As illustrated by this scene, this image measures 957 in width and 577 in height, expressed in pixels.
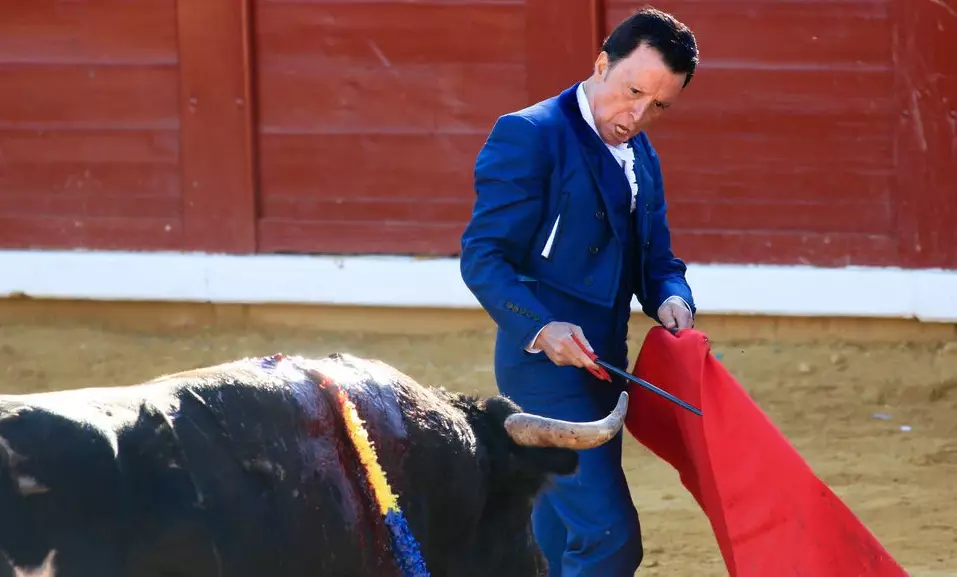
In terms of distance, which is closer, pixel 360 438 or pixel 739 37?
pixel 360 438

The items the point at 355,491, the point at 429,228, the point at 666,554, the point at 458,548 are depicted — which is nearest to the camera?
the point at 355,491

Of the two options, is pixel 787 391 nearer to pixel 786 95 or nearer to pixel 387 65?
pixel 786 95

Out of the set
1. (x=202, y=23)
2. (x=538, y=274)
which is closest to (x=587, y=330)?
(x=538, y=274)

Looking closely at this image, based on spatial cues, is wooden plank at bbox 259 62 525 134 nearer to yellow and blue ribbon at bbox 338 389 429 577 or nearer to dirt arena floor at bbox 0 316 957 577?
dirt arena floor at bbox 0 316 957 577

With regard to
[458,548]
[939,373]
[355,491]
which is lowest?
[939,373]

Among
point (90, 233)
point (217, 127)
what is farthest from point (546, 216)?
point (90, 233)

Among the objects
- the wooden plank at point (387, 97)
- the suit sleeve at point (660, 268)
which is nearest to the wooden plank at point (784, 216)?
the wooden plank at point (387, 97)

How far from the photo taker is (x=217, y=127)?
6863mm

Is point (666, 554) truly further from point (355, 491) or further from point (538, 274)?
point (355, 491)

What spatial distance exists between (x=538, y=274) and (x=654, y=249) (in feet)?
1.08

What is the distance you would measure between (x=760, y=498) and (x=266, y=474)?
3.37 ft

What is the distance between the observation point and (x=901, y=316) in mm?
6355

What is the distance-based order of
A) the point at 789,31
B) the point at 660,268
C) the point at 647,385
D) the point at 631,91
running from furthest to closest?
the point at 789,31 → the point at 660,268 → the point at 631,91 → the point at 647,385

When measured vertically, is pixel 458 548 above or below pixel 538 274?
below
